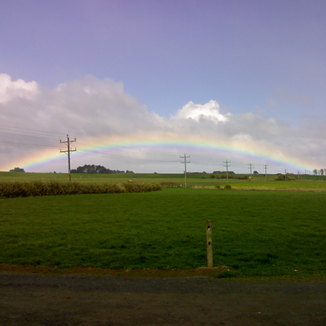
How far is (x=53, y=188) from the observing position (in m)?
55.1

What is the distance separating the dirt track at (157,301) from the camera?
18.1 feet

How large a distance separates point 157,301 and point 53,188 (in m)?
52.1

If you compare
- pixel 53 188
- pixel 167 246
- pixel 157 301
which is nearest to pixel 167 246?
pixel 167 246

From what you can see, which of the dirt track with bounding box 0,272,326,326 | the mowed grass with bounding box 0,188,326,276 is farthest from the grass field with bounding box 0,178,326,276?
the dirt track with bounding box 0,272,326,326

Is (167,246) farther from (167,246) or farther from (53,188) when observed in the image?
(53,188)

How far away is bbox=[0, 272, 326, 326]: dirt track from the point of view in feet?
18.1

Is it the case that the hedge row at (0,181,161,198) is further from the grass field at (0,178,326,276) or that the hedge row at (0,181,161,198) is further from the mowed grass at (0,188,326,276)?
the grass field at (0,178,326,276)

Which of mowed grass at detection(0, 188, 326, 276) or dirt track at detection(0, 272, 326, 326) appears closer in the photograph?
dirt track at detection(0, 272, 326, 326)

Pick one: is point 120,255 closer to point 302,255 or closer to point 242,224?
point 302,255

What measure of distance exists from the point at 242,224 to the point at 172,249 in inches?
322

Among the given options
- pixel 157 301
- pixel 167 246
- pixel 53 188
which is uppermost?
pixel 53 188

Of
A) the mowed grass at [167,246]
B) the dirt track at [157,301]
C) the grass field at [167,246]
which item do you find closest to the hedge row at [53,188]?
the mowed grass at [167,246]

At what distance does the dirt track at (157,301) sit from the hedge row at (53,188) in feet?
Result: 142

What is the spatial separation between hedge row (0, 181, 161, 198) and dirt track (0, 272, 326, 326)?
142 ft
